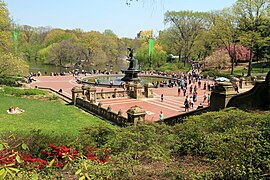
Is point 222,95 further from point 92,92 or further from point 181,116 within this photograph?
point 92,92

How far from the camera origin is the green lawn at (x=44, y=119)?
1409 centimetres

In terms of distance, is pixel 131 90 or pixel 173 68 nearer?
pixel 131 90

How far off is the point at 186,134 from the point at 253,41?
42465 mm

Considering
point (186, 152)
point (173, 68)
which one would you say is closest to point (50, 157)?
point (186, 152)

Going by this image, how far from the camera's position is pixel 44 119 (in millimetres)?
16766

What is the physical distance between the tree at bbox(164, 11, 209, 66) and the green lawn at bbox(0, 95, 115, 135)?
51609mm

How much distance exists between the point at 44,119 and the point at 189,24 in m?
57.9

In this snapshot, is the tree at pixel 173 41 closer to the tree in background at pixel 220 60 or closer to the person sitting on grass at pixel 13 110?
the tree in background at pixel 220 60

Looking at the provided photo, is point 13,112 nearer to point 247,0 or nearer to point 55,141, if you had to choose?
point 55,141

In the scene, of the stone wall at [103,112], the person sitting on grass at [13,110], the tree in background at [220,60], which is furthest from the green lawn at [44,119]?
the tree in background at [220,60]

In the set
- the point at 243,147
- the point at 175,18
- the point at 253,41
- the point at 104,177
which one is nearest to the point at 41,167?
the point at 104,177

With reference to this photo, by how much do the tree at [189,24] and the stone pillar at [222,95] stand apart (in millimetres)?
56417

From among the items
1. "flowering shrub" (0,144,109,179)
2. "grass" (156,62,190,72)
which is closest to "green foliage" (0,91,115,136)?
"flowering shrub" (0,144,109,179)

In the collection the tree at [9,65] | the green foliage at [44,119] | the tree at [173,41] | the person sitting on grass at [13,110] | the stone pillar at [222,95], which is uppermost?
the tree at [173,41]
